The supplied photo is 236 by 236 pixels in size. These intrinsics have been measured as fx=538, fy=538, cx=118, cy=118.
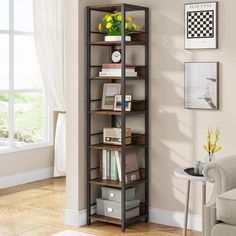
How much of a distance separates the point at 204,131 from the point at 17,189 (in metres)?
2.76

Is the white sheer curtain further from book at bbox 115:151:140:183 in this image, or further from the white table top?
the white table top

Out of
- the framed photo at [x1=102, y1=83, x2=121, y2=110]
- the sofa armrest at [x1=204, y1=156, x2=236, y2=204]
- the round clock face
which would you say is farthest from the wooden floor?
the round clock face

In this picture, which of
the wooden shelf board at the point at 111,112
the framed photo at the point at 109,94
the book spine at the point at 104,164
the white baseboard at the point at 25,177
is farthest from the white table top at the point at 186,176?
the white baseboard at the point at 25,177

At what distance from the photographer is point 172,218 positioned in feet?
16.2

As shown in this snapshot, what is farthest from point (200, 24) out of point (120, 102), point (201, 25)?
point (120, 102)

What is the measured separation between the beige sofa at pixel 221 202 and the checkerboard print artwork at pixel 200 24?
122 centimetres

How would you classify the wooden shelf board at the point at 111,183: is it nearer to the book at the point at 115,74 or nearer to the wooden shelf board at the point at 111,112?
the wooden shelf board at the point at 111,112

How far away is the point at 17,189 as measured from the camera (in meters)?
6.50

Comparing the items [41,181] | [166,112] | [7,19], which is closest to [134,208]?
[166,112]

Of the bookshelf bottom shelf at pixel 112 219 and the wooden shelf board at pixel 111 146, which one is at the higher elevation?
the wooden shelf board at pixel 111 146

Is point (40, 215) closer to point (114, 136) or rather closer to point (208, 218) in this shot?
point (114, 136)

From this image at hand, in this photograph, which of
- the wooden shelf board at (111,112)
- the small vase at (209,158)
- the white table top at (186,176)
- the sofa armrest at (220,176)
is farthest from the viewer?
the wooden shelf board at (111,112)

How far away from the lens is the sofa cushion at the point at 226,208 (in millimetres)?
3492

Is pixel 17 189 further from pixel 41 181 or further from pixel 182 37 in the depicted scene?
pixel 182 37
